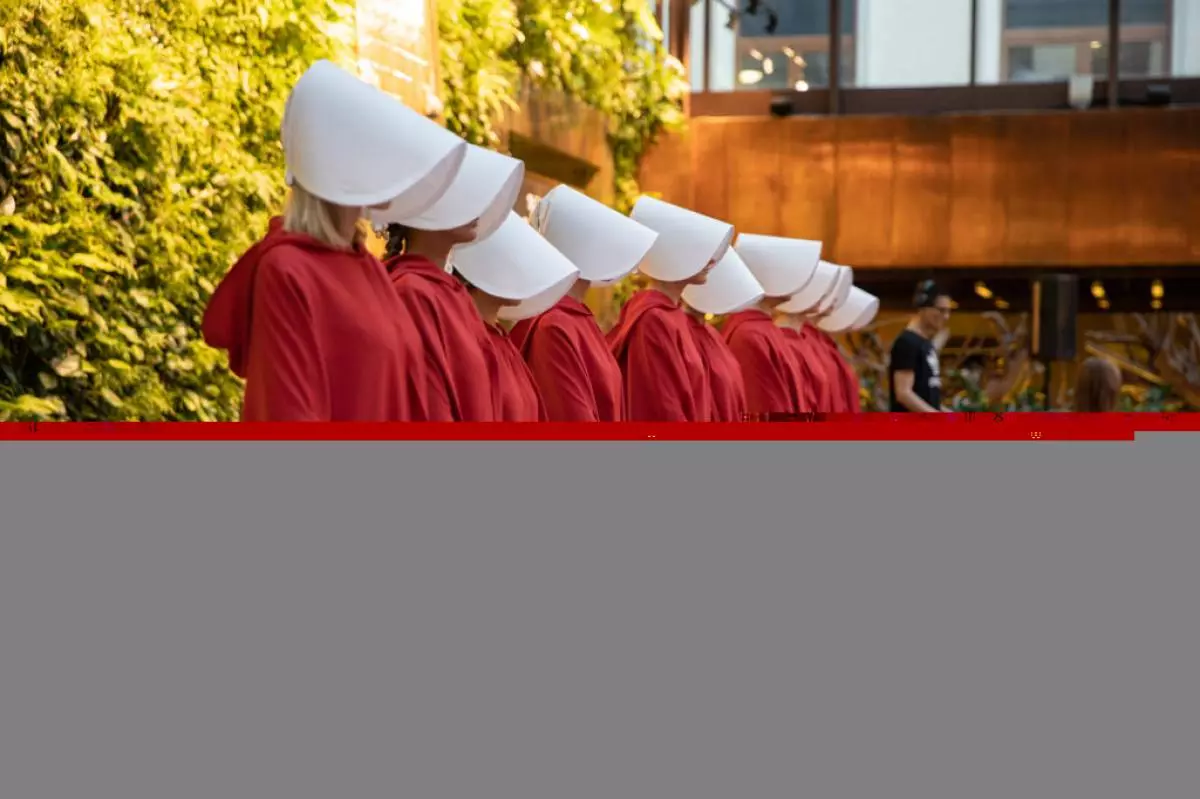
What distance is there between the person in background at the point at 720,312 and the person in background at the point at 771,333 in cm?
73

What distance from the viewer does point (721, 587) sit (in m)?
2.73

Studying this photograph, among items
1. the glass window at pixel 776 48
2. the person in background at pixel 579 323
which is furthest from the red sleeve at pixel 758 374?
the glass window at pixel 776 48

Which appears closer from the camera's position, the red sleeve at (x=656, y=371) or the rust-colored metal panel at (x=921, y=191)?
the red sleeve at (x=656, y=371)

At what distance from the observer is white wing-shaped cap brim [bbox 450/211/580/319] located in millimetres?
5062

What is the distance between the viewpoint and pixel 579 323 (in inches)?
230

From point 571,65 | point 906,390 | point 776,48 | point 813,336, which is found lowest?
point 906,390

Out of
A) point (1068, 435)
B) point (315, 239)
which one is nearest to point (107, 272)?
point (315, 239)

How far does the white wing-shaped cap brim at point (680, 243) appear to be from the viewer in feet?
23.4

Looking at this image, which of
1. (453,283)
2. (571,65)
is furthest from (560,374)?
(571,65)

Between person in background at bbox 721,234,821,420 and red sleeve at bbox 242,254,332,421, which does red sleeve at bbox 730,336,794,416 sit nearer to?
person in background at bbox 721,234,821,420

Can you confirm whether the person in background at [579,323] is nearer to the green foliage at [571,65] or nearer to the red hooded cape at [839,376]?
the green foliage at [571,65]

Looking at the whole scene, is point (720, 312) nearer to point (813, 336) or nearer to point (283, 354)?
point (813, 336)

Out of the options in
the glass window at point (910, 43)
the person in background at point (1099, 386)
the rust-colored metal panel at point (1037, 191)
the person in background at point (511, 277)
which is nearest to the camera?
the person in background at point (511, 277)

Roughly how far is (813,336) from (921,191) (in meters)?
4.69
